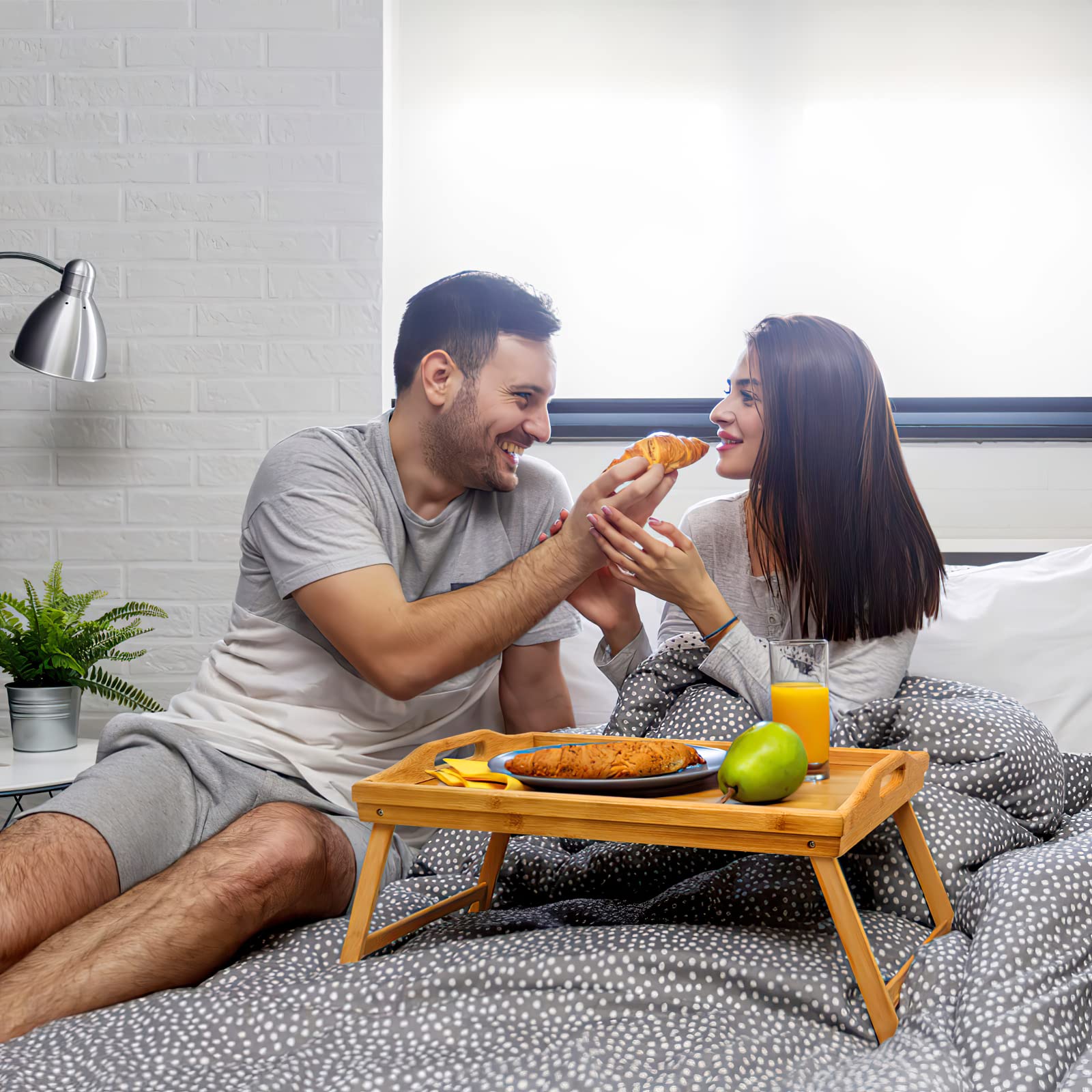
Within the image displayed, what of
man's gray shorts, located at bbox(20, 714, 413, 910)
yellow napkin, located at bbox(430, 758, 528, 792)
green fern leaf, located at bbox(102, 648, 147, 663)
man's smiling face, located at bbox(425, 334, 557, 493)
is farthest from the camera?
green fern leaf, located at bbox(102, 648, 147, 663)

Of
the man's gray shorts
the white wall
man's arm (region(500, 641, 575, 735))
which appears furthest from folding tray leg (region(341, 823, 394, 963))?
the white wall

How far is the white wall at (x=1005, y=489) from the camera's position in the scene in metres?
2.52

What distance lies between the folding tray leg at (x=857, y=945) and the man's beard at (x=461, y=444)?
0.99 m

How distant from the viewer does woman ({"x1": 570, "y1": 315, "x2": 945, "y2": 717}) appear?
5.45 feet

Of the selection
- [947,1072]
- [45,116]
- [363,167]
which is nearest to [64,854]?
[947,1072]

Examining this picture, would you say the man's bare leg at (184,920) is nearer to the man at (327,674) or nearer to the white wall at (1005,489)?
the man at (327,674)

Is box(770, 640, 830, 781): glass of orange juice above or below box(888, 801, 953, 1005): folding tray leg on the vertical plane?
above

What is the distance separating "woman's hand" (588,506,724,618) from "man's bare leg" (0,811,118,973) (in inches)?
31.6

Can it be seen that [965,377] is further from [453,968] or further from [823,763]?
[453,968]

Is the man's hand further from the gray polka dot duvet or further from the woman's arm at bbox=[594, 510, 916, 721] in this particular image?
the gray polka dot duvet

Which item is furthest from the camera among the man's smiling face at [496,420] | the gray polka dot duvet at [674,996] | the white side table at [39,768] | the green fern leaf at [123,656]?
the green fern leaf at [123,656]

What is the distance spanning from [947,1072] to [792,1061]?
13 centimetres

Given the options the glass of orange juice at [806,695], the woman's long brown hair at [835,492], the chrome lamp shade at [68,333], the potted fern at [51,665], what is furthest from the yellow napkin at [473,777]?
the chrome lamp shade at [68,333]

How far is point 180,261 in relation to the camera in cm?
255
